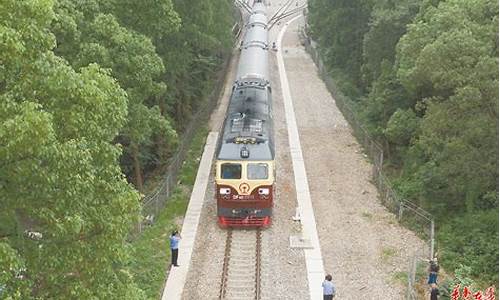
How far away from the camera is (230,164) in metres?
24.8

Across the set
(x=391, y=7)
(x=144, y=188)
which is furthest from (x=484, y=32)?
(x=144, y=188)

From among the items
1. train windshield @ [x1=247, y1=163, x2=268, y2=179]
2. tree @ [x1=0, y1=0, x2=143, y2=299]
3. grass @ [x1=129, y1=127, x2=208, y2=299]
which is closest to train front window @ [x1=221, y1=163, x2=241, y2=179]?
train windshield @ [x1=247, y1=163, x2=268, y2=179]

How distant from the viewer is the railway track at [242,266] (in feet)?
68.5

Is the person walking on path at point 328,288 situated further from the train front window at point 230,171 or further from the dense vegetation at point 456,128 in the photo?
the train front window at point 230,171

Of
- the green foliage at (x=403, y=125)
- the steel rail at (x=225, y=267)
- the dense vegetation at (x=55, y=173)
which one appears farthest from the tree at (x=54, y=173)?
the green foliage at (x=403, y=125)

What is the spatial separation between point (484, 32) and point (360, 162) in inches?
493

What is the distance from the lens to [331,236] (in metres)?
25.1

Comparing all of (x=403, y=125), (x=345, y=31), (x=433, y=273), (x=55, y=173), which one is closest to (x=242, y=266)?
(x=433, y=273)

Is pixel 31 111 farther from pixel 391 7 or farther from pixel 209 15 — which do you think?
pixel 391 7

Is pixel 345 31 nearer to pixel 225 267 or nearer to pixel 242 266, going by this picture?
pixel 242 266

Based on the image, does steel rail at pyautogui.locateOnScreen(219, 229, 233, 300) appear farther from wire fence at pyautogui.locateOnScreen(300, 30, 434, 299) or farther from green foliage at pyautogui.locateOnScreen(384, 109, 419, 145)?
green foliage at pyautogui.locateOnScreen(384, 109, 419, 145)

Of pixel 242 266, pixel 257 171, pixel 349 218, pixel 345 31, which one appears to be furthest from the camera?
pixel 345 31

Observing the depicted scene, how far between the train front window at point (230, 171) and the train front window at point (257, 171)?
0.37 m

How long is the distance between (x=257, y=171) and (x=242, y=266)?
12.3ft
